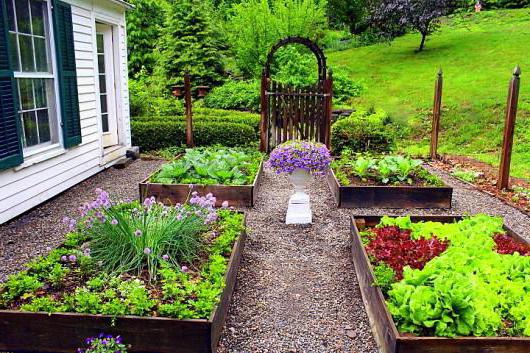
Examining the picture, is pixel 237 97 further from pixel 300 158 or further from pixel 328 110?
pixel 300 158

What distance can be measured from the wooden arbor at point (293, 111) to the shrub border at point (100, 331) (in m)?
6.69

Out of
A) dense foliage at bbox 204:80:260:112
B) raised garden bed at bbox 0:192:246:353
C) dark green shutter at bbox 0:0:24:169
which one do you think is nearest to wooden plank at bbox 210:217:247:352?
raised garden bed at bbox 0:192:246:353

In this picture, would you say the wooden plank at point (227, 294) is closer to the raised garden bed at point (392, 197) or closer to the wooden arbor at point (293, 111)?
the raised garden bed at point (392, 197)

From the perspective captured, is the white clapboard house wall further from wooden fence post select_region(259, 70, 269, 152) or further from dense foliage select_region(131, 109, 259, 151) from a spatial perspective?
wooden fence post select_region(259, 70, 269, 152)

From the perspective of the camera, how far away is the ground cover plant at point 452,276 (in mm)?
2602

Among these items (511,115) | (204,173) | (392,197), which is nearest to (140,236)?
(204,173)

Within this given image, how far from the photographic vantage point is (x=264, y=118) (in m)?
9.23

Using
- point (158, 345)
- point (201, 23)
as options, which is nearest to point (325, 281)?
point (158, 345)

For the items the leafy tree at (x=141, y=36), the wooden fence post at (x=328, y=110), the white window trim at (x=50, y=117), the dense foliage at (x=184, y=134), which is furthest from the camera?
the leafy tree at (x=141, y=36)

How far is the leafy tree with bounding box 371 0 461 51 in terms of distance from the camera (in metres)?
18.7

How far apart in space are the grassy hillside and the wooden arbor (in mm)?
2515

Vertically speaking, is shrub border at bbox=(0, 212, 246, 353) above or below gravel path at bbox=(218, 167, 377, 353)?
above

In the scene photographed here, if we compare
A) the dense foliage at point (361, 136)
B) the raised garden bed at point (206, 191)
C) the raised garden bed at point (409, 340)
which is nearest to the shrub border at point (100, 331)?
the raised garden bed at point (409, 340)

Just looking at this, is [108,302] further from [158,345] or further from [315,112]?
[315,112]
